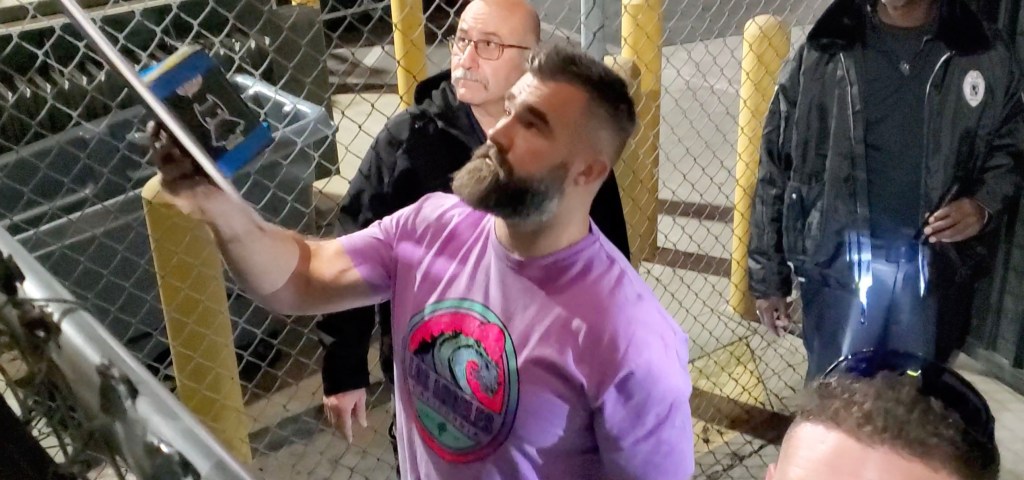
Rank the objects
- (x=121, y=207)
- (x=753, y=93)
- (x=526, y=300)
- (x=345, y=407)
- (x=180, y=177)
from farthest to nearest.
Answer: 1. (x=753, y=93)
2. (x=121, y=207)
3. (x=345, y=407)
4. (x=526, y=300)
5. (x=180, y=177)

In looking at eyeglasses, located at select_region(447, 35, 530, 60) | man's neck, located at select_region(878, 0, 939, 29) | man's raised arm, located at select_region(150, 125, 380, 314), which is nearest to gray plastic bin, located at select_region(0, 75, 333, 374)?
eyeglasses, located at select_region(447, 35, 530, 60)

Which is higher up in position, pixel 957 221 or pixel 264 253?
pixel 957 221

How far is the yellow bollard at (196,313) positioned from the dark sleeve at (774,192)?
1.51 metres

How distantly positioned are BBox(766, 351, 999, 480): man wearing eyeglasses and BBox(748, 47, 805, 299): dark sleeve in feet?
4.73

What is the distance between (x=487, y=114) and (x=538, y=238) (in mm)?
615

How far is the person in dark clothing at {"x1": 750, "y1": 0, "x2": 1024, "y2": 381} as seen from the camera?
220 centimetres

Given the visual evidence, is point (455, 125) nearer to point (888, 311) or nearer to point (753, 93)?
point (888, 311)

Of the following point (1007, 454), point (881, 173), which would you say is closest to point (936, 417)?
point (881, 173)

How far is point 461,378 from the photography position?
1.46m

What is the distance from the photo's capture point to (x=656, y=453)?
1.37m

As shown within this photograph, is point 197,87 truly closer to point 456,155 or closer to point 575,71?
point 575,71

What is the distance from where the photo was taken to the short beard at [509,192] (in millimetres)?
1379

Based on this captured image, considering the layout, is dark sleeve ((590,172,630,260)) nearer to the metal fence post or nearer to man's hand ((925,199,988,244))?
the metal fence post

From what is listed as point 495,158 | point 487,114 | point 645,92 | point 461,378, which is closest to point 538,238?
point 495,158
